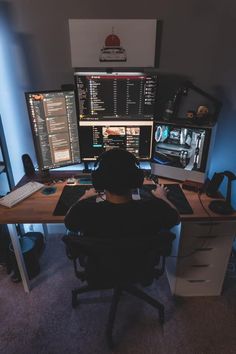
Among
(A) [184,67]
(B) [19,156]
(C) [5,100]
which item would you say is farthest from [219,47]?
(B) [19,156]

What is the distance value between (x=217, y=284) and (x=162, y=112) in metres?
1.39

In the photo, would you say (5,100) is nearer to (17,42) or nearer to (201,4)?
(17,42)

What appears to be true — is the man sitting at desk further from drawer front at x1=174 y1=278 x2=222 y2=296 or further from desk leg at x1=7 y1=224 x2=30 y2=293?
drawer front at x1=174 y1=278 x2=222 y2=296

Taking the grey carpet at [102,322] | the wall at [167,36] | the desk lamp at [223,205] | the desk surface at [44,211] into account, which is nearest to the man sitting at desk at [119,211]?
the desk surface at [44,211]

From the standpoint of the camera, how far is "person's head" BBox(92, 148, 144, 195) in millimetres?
1255

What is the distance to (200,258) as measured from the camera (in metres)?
1.80

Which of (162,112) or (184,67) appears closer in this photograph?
(184,67)

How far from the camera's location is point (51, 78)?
2.00 meters

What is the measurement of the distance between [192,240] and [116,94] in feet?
3.80

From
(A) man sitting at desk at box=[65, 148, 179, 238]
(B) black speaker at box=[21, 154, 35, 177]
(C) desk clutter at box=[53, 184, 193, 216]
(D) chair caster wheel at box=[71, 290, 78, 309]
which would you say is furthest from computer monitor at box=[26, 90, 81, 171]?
(D) chair caster wheel at box=[71, 290, 78, 309]

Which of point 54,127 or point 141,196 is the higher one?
point 54,127

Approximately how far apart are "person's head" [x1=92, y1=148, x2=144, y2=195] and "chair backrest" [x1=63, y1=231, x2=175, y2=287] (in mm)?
267

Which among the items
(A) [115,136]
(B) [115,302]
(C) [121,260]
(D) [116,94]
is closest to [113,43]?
(D) [116,94]

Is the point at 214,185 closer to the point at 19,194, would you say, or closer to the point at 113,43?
the point at 113,43
